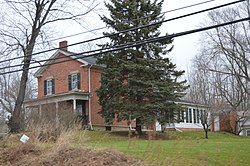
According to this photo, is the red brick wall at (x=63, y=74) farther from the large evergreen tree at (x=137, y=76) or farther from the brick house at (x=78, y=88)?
the large evergreen tree at (x=137, y=76)

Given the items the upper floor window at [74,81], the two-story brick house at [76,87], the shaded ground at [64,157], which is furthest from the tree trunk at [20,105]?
the shaded ground at [64,157]

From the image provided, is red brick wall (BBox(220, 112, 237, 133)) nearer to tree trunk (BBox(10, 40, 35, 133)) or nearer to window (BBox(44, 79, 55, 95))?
window (BBox(44, 79, 55, 95))

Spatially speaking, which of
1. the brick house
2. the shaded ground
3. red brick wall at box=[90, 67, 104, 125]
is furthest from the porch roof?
the shaded ground

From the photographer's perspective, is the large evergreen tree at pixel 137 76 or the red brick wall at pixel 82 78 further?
the red brick wall at pixel 82 78

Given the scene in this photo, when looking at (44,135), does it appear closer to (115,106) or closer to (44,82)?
(115,106)

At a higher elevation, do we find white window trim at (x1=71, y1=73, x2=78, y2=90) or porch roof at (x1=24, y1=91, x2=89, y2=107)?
white window trim at (x1=71, y1=73, x2=78, y2=90)

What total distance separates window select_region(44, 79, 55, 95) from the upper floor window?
94.0 inches

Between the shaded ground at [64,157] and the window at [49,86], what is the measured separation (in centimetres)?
2282

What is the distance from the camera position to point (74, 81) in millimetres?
32969

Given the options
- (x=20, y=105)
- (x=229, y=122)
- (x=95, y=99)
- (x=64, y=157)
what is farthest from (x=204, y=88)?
(x=64, y=157)

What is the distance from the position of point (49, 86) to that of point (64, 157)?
25.2 meters

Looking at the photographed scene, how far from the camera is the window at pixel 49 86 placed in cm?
3494

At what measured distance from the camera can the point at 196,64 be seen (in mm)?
43656

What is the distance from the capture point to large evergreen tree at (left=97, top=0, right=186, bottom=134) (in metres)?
25.7
